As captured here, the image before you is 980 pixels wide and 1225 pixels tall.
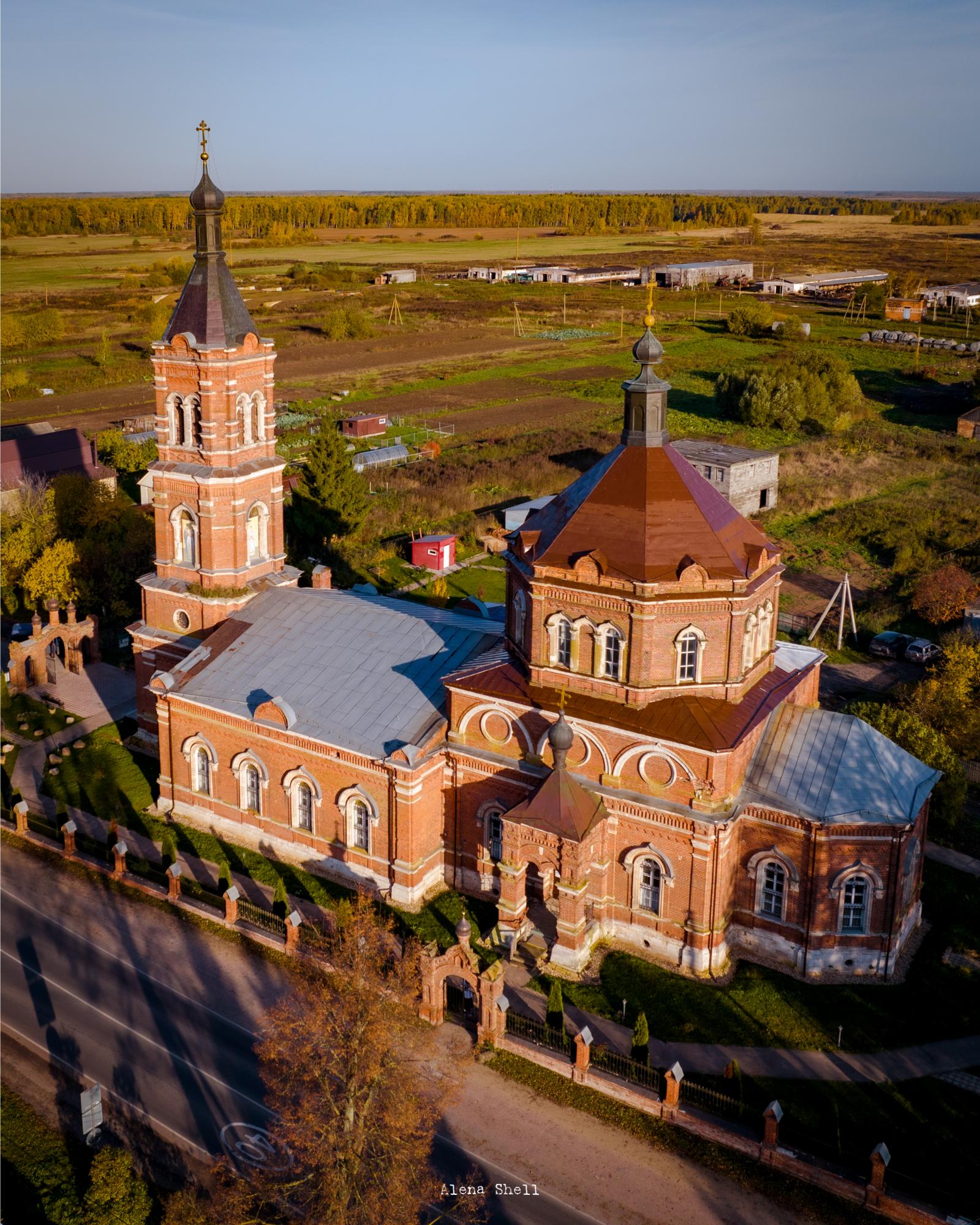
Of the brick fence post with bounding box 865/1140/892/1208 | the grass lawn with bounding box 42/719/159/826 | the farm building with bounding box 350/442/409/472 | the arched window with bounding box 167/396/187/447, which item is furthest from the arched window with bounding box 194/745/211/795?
the farm building with bounding box 350/442/409/472

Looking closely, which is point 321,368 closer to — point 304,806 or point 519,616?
point 304,806

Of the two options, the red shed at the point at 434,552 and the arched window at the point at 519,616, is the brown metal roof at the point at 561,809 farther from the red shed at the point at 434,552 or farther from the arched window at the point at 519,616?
the red shed at the point at 434,552

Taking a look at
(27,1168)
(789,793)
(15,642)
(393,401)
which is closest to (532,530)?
(789,793)

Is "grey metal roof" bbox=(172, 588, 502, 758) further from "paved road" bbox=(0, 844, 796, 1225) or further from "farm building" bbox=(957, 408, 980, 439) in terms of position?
"farm building" bbox=(957, 408, 980, 439)

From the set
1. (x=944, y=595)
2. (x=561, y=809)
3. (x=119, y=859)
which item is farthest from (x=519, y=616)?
(x=944, y=595)

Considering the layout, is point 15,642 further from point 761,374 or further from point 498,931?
point 761,374
